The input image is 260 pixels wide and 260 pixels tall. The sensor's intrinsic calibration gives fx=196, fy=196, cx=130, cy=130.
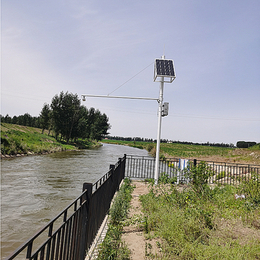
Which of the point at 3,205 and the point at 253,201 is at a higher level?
the point at 253,201

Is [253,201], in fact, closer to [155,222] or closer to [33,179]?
[155,222]

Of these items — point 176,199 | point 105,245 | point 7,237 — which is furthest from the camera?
point 176,199

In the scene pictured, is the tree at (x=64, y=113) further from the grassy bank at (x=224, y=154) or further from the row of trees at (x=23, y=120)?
the row of trees at (x=23, y=120)

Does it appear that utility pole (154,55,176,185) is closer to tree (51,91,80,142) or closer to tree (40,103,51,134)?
tree (51,91,80,142)

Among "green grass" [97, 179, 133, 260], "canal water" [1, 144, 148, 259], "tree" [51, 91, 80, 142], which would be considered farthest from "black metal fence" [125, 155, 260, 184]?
"tree" [51, 91, 80, 142]

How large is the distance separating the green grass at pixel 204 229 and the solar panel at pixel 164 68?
5.16m

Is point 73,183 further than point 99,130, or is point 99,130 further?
point 99,130

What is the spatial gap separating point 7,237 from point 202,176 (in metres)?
4.85

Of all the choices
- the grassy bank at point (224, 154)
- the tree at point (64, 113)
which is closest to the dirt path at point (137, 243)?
the grassy bank at point (224, 154)

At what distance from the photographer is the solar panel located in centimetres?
835

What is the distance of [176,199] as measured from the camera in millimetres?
4906

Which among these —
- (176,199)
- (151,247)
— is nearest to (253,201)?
(176,199)

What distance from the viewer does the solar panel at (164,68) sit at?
8355 millimetres

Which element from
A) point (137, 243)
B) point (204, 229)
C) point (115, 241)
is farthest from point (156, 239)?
point (204, 229)
